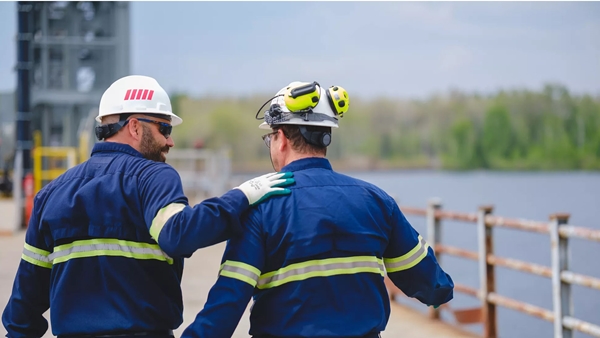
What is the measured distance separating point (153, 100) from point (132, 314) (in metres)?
0.91

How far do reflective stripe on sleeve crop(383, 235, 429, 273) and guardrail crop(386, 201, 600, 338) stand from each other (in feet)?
9.78

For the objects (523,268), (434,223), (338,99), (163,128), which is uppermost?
(338,99)

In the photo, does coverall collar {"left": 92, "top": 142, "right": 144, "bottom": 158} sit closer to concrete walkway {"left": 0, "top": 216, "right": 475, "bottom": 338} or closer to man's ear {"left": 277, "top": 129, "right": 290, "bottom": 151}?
man's ear {"left": 277, "top": 129, "right": 290, "bottom": 151}

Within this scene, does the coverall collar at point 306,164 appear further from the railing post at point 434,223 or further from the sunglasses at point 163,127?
the railing post at point 434,223

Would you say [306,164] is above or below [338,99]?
below

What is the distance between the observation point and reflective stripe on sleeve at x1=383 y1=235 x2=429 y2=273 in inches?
124

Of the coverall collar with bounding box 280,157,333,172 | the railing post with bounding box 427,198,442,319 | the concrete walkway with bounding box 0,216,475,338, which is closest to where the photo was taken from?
the coverall collar with bounding box 280,157,333,172

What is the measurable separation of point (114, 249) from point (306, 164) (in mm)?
825

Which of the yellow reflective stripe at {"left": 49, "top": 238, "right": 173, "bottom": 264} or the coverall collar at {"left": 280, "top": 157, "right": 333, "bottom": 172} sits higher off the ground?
the coverall collar at {"left": 280, "top": 157, "right": 333, "bottom": 172}

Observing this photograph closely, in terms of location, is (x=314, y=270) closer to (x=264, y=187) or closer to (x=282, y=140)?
(x=264, y=187)

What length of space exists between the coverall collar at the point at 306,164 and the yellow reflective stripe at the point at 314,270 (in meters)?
0.37

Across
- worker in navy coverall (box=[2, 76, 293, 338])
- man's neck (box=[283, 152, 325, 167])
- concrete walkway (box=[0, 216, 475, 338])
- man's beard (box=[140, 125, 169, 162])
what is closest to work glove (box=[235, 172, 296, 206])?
worker in navy coverall (box=[2, 76, 293, 338])

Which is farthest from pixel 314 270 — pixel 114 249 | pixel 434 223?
pixel 434 223

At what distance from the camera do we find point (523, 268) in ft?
22.0
